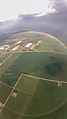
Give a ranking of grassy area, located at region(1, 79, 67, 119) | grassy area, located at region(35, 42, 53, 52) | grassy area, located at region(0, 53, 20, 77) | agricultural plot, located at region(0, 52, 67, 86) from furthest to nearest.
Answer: grassy area, located at region(35, 42, 53, 52) < grassy area, located at region(0, 53, 20, 77) < agricultural plot, located at region(0, 52, 67, 86) < grassy area, located at region(1, 79, 67, 119)

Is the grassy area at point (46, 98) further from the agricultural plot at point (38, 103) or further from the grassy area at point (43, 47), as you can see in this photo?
the grassy area at point (43, 47)

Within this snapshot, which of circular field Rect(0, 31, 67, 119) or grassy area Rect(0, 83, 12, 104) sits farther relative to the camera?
grassy area Rect(0, 83, 12, 104)

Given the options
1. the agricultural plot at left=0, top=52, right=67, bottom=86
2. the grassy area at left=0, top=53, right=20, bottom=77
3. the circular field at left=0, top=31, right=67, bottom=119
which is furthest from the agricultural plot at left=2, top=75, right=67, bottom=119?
the grassy area at left=0, top=53, right=20, bottom=77

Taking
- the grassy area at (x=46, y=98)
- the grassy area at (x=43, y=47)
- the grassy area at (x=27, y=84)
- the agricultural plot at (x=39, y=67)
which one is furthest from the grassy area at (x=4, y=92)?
the grassy area at (x=43, y=47)

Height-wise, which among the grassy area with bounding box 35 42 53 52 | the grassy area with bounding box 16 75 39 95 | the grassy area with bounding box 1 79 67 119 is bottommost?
the grassy area with bounding box 1 79 67 119

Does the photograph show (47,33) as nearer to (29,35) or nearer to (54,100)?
(29,35)

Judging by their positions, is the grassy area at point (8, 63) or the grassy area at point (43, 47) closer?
the grassy area at point (8, 63)

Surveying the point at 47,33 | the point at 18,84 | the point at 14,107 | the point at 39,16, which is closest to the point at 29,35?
the point at 47,33

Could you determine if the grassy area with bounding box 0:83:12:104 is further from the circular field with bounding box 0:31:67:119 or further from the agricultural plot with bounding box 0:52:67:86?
the agricultural plot with bounding box 0:52:67:86
